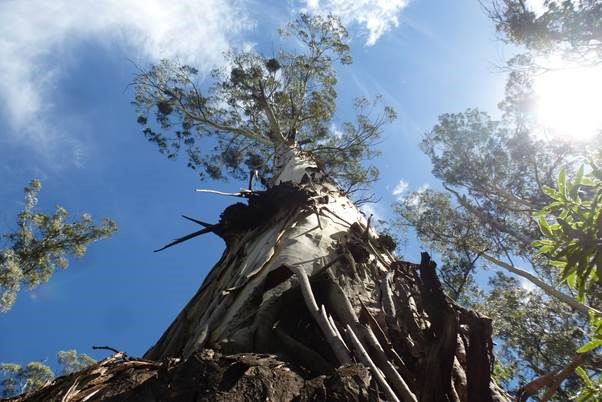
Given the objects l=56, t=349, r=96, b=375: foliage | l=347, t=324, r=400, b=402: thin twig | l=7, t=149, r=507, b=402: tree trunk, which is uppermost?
l=56, t=349, r=96, b=375: foliage

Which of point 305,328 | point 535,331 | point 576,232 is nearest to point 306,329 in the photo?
point 305,328

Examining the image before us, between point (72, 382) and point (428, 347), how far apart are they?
0.91 metres

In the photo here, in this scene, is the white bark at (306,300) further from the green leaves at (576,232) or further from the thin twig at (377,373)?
the green leaves at (576,232)

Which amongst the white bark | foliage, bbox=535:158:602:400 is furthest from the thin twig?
foliage, bbox=535:158:602:400

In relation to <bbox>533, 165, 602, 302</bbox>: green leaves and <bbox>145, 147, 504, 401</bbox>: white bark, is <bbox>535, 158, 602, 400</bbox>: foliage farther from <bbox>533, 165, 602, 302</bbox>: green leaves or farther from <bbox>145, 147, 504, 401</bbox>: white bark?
<bbox>145, 147, 504, 401</bbox>: white bark

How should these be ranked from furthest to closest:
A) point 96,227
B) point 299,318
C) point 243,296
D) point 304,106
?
point 96,227
point 304,106
point 243,296
point 299,318

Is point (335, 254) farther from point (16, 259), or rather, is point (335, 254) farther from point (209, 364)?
point (16, 259)

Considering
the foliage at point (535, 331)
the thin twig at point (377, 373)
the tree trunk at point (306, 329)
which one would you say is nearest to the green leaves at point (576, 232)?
the tree trunk at point (306, 329)

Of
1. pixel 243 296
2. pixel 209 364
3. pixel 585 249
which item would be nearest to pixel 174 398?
pixel 209 364

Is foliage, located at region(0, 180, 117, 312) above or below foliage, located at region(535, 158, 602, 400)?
above

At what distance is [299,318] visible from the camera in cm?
160

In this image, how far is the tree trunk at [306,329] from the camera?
3.31 feet

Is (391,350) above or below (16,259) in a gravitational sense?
below

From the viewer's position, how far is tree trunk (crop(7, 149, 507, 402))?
1010 mm
